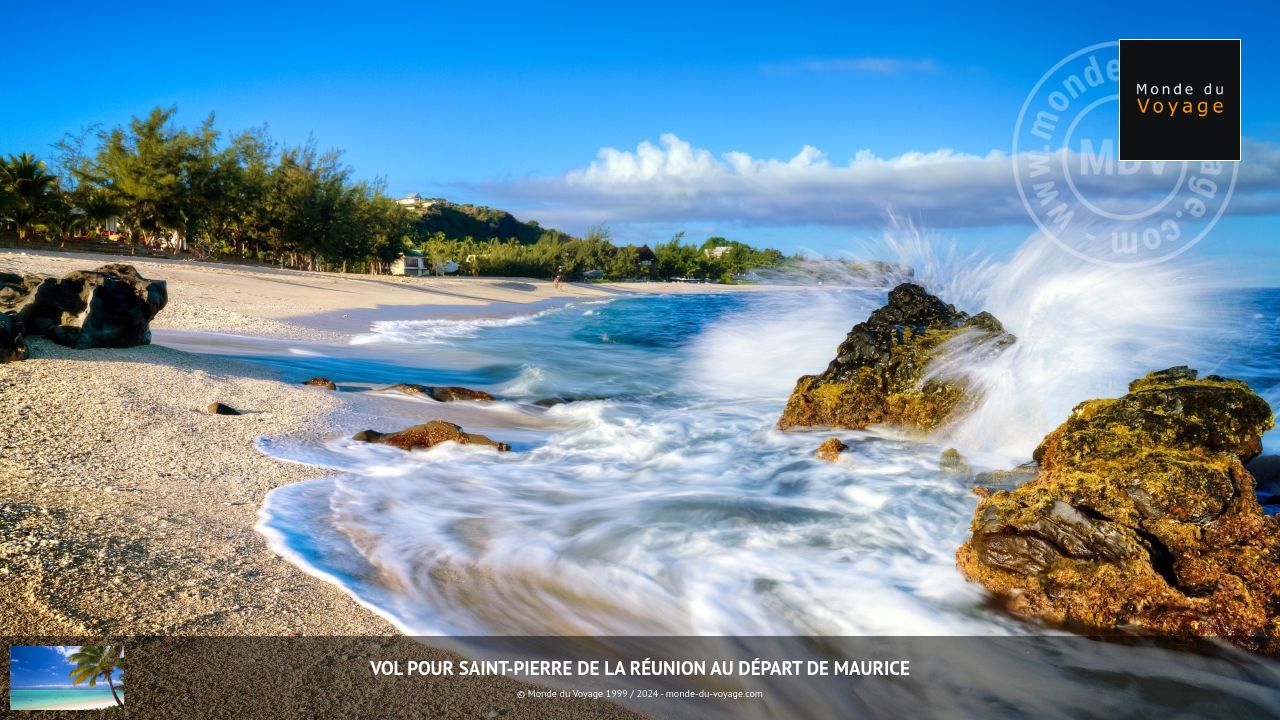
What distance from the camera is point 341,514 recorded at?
14.5 ft

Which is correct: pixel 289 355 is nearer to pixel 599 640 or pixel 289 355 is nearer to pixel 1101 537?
pixel 599 640

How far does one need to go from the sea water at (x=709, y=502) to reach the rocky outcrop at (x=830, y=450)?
Answer: 100mm

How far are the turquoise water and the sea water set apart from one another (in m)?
1.04

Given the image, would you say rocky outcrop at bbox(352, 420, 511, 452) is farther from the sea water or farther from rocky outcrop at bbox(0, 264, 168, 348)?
rocky outcrop at bbox(0, 264, 168, 348)

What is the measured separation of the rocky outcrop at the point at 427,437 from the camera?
6266mm

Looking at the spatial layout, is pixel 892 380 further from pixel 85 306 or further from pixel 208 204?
pixel 208 204

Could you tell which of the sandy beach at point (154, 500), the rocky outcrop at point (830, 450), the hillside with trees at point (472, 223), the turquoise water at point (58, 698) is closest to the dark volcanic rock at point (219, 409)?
the sandy beach at point (154, 500)

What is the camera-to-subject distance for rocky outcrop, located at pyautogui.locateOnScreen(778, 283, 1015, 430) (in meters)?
7.21

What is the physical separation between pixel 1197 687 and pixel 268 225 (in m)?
44.1

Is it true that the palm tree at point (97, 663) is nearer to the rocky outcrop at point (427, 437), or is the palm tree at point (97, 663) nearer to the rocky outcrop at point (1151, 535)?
the rocky outcrop at point (427, 437)

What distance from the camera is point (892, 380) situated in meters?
7.52

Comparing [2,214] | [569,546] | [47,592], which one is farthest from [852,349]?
[2,214]

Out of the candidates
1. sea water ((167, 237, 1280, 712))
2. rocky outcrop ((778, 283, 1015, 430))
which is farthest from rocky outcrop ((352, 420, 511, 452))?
rocky outcrop ((778, 283, 1015, 430))

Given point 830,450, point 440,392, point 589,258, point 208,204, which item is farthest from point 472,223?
point 830,450
